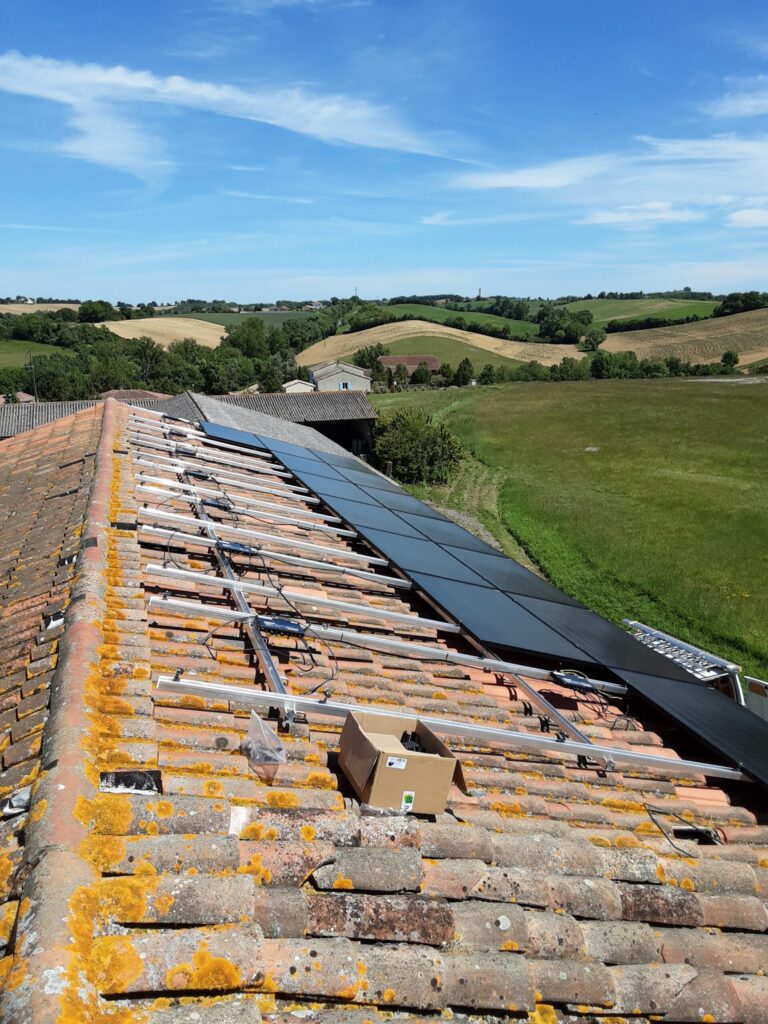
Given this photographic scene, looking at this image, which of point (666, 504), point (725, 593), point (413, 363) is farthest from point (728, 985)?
point (413, 363)

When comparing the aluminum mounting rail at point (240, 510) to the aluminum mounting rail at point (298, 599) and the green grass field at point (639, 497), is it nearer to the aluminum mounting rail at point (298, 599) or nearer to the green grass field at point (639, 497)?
the aluminum mounting rail at point (298, 599)

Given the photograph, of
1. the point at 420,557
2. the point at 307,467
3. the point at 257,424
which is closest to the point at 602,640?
the point at 420,557

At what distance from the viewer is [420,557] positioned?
982cm

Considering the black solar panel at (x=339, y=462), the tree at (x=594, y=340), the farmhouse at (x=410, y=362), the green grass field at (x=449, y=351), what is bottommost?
the black solar panel at (x=339, y=462)

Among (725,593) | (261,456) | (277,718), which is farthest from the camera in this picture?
(725,593)

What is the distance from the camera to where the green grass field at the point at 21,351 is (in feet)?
340

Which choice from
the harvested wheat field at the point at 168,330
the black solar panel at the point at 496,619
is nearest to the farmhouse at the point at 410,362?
the harvested wheat field at the point at 168,330

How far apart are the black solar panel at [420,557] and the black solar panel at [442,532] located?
2.49 feet

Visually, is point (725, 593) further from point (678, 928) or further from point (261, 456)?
point (678, 928)

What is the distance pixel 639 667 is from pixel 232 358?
335ft

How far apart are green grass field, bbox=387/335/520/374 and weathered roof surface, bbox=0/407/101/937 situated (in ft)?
349

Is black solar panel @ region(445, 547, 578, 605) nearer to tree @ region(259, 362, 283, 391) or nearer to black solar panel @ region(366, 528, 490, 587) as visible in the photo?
black solar panel @ region(366, 528, 490, 587)

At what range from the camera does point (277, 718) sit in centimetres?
512

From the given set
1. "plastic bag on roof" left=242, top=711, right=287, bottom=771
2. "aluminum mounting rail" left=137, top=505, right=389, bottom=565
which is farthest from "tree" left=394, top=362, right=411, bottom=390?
"plastic bag on roof" left=242, top=711, right=287, bottom=771
